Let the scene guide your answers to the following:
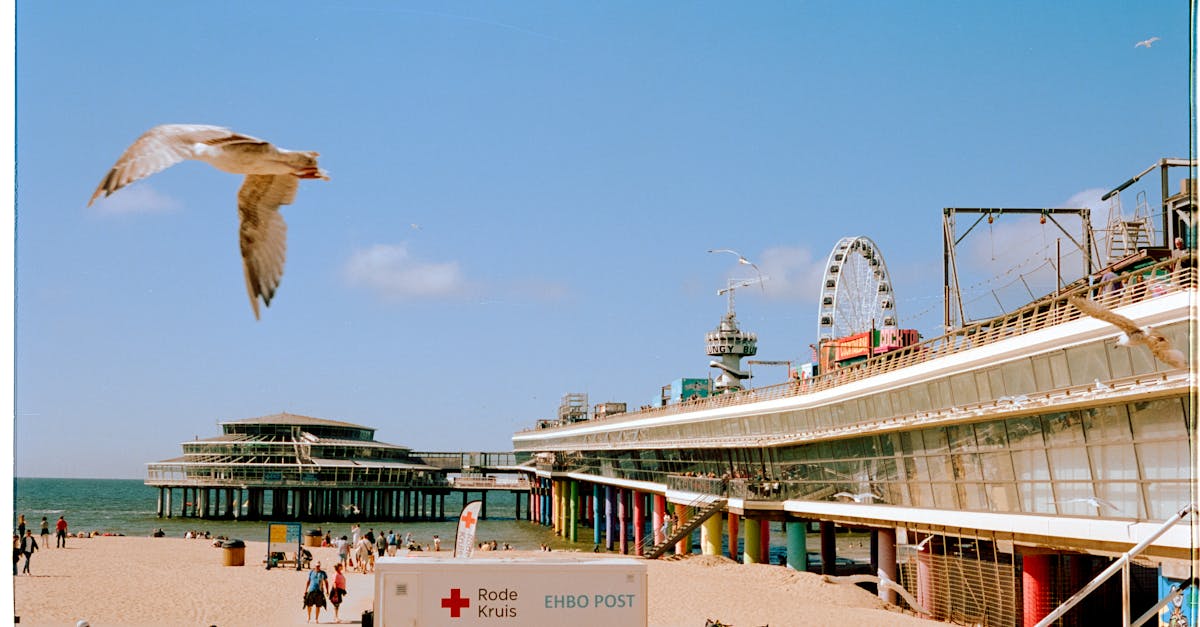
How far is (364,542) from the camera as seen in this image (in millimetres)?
31562

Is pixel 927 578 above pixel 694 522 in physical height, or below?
below

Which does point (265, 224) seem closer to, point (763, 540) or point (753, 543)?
point (753, 543)

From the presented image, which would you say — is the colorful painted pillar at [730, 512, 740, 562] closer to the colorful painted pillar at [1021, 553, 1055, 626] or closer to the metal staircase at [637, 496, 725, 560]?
the metal staircase at [637, 496, 725, 560]

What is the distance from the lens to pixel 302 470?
65.3 metres

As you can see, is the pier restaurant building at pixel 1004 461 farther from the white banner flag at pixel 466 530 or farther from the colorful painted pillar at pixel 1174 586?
the white banner flag at pixel 466 530

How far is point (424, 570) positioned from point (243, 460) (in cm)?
5667

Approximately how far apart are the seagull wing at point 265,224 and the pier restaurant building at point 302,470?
49.1 meters

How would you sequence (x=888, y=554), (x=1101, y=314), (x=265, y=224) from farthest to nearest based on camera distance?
(x=888, y=554) → (x=265, y=224) → (x=1101, y=314)

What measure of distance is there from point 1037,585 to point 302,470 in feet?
162

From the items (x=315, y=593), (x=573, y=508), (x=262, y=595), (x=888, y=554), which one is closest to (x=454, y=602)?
(x=315, y=593)

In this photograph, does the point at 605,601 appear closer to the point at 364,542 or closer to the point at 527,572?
the point at 527,572

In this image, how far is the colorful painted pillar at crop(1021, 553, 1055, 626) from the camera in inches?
856

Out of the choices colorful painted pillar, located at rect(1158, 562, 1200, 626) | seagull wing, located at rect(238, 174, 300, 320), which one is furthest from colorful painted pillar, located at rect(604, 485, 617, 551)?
seagull wing, located at rect(238, 174, 300, 320)

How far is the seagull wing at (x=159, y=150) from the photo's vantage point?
891 centimetres
